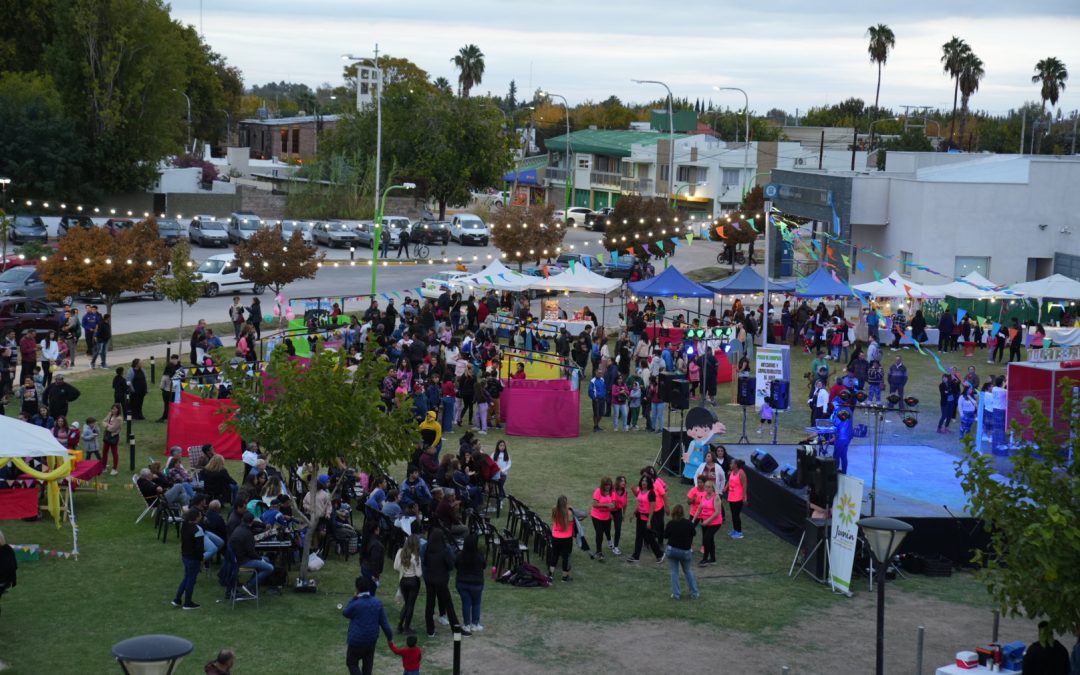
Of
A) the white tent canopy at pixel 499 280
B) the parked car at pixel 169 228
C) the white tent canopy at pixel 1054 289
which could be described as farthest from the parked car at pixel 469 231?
the white tent canopy at pixel 1054 289

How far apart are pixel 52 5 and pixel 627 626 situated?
61159 mm

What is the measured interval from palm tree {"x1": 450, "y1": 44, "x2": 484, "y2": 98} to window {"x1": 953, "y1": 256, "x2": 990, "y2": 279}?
7923 centimetres

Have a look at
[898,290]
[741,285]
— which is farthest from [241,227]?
[898,290]

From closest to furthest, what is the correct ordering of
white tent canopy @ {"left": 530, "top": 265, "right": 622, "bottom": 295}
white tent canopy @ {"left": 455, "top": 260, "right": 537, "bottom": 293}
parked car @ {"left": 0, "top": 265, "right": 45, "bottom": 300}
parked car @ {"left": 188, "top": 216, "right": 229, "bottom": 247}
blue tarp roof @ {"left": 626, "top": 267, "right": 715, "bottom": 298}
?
blue tarp roof @ {"left": 626, "top": 267, "right": 715, "bottom": 298} → white tent canopy @ {"left": 530, "top": 265, "right": 622, "bottom": 295} → white tent canopy @ {"left": 455, "top": 260, "right": 537, "bottom": 293} → parked car @ {"left": 0, "top": 265, "right": 45, "bottom": 300} → parked car @ {"left": 188, "top": 216, "right": 229, "bottom": 247}

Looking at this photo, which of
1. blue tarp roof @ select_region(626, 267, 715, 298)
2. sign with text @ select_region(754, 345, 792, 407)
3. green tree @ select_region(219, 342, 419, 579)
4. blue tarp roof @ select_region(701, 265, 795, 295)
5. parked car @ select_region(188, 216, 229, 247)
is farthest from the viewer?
parked car @ select_region(188, 216, 229, 247)

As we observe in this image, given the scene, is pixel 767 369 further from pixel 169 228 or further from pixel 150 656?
pixel 169 228

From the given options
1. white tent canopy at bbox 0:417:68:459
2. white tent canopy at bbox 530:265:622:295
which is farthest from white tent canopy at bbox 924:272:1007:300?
white tent canopy at bbox 0:417:68:459

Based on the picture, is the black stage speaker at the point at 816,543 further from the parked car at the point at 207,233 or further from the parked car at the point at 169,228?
the parked car at the point at 207,233

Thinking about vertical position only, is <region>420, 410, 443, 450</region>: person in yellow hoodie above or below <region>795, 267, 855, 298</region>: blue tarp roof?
below

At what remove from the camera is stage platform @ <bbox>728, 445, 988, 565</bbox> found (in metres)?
17.5

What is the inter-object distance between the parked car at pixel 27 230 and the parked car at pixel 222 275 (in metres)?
13.2

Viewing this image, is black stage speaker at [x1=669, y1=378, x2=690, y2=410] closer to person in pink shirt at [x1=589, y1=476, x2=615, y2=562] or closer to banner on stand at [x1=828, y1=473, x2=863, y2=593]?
person in pink shirt at [x1=589, y1=476, x2=615, y2=562]

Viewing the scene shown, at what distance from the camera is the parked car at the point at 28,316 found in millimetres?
31219

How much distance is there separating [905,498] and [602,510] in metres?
5.33
